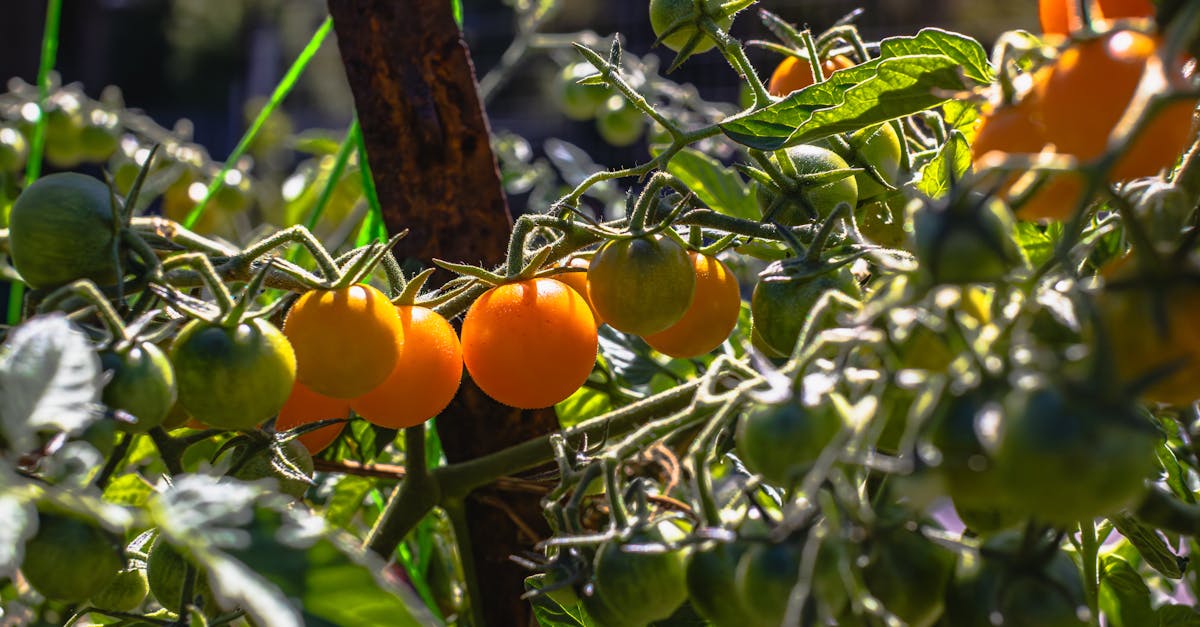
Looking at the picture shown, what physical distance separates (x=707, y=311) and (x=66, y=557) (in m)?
0.25

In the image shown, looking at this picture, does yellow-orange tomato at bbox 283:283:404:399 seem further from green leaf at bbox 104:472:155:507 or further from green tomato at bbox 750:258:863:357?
green leaf at bbox 104:472:155:507

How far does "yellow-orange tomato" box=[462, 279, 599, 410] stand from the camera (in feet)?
1.39

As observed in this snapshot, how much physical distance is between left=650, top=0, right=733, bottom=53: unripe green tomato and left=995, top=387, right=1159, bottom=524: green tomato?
0.29 m

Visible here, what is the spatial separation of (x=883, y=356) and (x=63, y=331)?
0.20 meters

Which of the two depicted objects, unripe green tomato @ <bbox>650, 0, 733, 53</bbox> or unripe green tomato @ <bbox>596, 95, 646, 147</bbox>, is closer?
unripe green tomato @ <bbox>650, 0, 733, 53</bbox>

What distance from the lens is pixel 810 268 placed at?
365 millimetres

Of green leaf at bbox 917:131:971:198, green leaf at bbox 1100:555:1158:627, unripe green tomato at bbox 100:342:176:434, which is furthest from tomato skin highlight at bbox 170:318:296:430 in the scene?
green leaf at bbox 1100:555:1158:627

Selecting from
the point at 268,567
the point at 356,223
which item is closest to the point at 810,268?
the point at 268,567

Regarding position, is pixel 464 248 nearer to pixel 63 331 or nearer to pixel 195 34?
pixel 63 331

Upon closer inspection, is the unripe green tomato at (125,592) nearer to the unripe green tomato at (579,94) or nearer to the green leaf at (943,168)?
the green leaf at (943,168)

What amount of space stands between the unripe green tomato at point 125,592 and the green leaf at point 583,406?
0.86ft

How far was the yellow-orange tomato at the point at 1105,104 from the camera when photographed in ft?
0.82

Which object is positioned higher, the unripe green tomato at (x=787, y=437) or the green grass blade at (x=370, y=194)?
the unripe green tomato at (x=787, y=437)

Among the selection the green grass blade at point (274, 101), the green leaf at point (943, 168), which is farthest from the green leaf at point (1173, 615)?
the green grass blade at point (274, 101)
